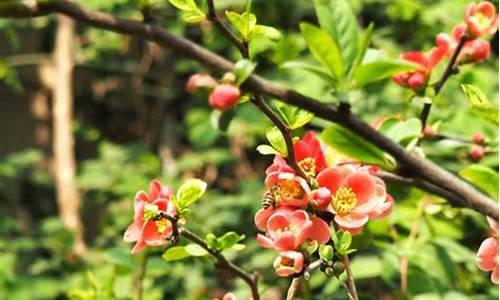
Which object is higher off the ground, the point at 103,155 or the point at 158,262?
A: the point at 158,262

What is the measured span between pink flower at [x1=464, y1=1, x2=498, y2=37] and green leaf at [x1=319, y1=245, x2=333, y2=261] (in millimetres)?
311

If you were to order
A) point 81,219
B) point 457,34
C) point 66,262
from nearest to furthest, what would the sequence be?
point 457,34 → point 66,262 → point 81,219

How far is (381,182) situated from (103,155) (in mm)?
2345

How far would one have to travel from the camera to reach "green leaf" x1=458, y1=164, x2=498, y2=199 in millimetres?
851

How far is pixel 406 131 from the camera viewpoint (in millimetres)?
895

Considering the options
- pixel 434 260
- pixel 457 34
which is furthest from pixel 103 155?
pixel 457 34

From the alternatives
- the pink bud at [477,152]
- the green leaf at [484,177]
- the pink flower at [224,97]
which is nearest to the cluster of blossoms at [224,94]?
the pink flower at [224,97]

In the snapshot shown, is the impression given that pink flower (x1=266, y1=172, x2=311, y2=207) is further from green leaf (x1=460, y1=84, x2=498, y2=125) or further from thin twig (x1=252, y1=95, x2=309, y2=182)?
green leaf (x1=460, y1=84, x2=498, y2=125)

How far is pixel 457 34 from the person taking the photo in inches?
37.3

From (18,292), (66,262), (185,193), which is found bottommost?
(66,262)

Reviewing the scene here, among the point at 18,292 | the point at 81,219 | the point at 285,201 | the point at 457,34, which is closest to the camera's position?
the point at 285,201

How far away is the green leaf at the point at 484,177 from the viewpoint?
2.79 feet

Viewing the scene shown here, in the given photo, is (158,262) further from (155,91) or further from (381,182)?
(155,91)

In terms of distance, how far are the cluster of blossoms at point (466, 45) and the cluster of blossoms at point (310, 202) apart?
0.17 m
